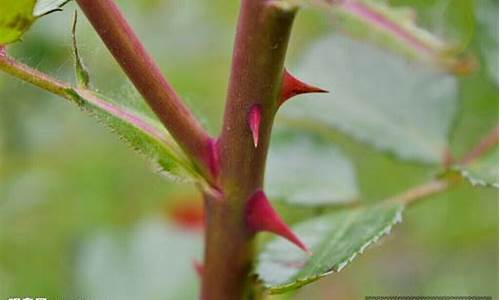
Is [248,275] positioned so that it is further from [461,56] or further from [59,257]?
[59,257]

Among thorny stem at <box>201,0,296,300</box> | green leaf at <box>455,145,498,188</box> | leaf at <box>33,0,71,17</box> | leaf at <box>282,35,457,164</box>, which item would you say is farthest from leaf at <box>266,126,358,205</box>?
→ leaf at <box>33,0,71,17</box>

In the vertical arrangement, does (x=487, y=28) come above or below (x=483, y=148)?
Answer: above

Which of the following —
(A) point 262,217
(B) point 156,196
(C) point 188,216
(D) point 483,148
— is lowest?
(A) point 262,217

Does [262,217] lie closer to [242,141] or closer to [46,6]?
[242,141]

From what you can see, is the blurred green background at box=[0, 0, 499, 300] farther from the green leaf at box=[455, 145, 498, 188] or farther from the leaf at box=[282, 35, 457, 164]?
the green leaf at box=[455, 145, 498, 188]

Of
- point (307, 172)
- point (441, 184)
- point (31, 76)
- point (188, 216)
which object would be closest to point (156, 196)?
point (188, 216)

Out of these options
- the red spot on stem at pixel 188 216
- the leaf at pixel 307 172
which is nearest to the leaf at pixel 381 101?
the leaf at pixel 307 172
